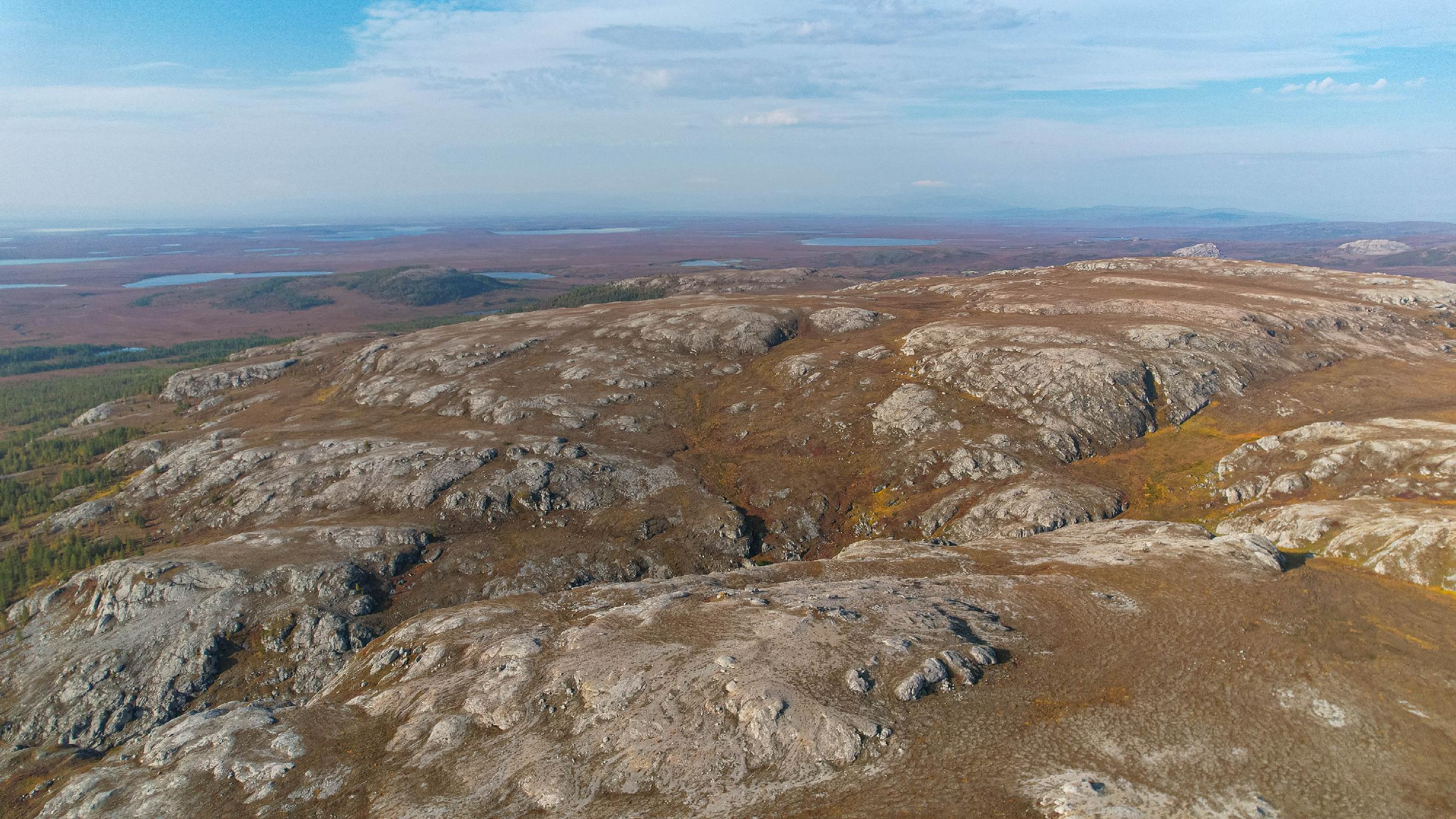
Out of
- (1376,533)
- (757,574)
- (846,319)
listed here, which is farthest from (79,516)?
(1376,533)

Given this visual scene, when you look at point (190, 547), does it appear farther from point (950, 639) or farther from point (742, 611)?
point (950, 639)

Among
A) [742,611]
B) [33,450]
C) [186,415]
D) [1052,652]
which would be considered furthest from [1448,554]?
[33,450]

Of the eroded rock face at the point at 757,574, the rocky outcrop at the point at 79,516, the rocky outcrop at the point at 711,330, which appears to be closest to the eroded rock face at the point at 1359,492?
Result: the eroded rock face at the point at 757,574

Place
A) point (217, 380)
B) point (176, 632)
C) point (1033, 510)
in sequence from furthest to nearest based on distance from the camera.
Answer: point (217, 380), point (1033, 510), point (176, 632)

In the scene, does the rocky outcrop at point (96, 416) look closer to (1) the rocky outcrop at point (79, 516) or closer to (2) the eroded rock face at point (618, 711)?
(1) the rocky outcrop at point (79, 516)

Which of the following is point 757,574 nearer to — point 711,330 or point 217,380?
point 711,330

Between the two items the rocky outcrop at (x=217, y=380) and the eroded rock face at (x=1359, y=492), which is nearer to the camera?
the eroded rock face at (x=1359, y=492)
